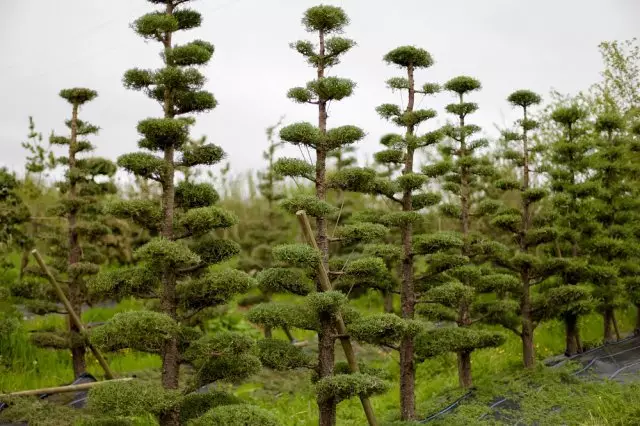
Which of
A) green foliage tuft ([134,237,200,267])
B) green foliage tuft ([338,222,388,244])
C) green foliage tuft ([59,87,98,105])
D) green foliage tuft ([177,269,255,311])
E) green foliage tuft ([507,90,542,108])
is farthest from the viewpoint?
green foliage tuft ([507,90,542,108])

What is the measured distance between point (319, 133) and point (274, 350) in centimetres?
328

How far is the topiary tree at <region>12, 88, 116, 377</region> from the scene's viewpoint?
1180 cm

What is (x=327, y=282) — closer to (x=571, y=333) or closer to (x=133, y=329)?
(x=133, y=329)

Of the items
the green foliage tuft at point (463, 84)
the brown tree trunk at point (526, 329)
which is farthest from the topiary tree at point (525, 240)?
the green foliage tuft at point (463, 84)

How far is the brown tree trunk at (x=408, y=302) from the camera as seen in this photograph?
1049cm

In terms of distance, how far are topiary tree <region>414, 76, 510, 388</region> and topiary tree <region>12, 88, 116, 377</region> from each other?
22.0 ft

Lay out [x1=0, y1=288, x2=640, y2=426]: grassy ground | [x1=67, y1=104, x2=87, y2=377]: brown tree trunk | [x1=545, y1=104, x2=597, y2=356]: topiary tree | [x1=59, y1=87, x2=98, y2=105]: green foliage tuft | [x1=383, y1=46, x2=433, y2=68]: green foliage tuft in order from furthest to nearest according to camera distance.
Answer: [x1=545, y1=104, x2=597, y2=356]: topiary tree → [x1=59, y1=87, x2=98, y2=105]: green foliage tuft → [x1=67, y1=104, x2=87, y2=377]: brown tree trunk → [x1=383, y1=46, x2=433, y2=68]: green foliage tuft → [x1=0, y1=288, x2=640, y2=426]: grassy ground

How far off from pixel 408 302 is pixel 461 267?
162 cm

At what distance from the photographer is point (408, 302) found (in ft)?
35.8

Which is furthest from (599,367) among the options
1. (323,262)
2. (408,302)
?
(323,262)

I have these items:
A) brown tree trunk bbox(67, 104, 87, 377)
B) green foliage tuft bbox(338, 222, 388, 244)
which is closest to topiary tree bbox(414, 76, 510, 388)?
green foliage tuft bbox(338, 222, 388, 244)

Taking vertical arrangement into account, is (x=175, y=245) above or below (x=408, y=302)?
above

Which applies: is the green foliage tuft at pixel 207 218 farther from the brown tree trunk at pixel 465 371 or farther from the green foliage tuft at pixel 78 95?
the brown tree trunk at pixel 465 371

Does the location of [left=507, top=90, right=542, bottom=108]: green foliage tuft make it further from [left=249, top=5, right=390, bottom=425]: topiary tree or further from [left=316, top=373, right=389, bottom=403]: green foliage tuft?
[left=316, top=373, right=389, bottom=403]: green foliage tuft
